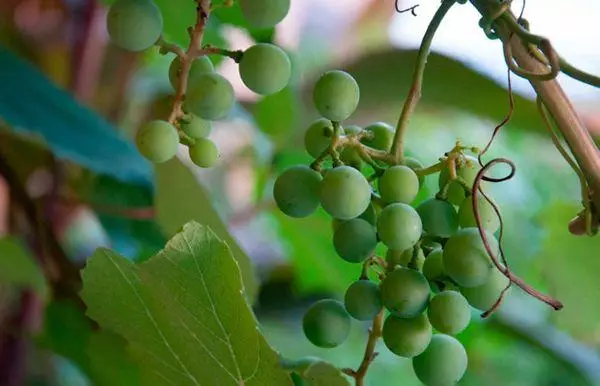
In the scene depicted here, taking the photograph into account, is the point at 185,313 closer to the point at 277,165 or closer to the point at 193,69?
the point at 193,69

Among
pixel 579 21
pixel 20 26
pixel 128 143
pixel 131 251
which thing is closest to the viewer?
pixel 128 143

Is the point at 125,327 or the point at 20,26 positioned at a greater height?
the point at 20,26

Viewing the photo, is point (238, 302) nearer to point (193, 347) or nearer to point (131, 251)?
point (193, 347)

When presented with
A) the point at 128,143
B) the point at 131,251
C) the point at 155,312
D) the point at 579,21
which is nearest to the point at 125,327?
the point at 155,312

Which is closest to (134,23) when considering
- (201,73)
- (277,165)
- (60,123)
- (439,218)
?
(201,73)

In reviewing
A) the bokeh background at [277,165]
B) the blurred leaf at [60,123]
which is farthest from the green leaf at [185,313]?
the blurred leaf at [60,123]

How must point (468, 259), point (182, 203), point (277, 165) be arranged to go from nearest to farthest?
point (468, 259) → point (182, 203) → point (277, 165)

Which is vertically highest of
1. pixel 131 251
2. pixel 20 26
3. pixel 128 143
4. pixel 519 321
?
pixel 20 26
